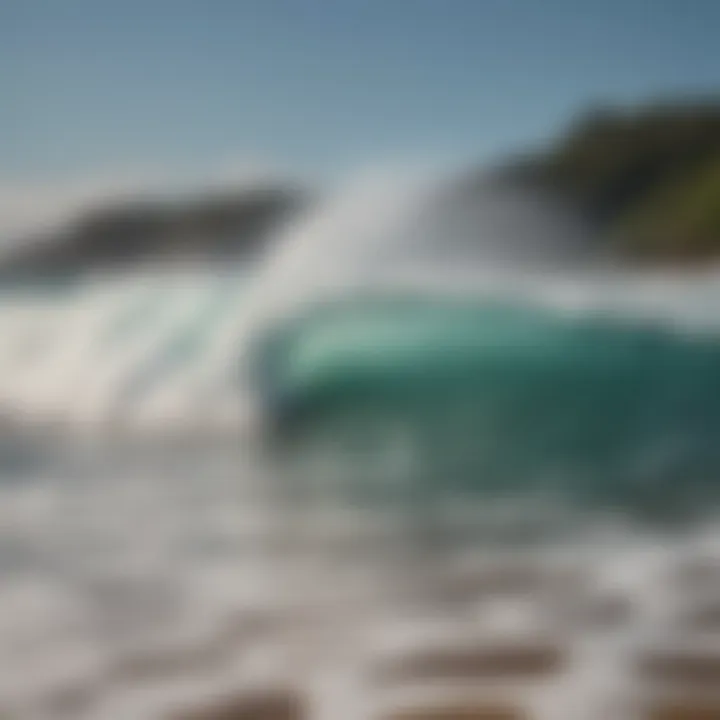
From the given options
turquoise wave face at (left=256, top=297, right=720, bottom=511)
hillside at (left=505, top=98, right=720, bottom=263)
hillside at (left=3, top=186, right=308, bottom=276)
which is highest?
hillside at (left=3, top=186, right=308, bottom=276)

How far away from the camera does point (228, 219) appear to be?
157 centimetres

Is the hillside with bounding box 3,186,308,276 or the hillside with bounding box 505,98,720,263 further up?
the hillside with bounding box 3,186,308,276

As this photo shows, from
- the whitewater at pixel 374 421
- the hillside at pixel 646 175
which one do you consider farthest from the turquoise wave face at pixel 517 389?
the hillside at pixel 646 175

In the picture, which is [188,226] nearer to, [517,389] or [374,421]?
[374,421]

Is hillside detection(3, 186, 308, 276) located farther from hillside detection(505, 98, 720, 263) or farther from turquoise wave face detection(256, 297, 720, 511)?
hillside detection(505, 98, 720, 263)

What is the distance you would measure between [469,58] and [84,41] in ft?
1.79

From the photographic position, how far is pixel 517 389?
1.63 meters

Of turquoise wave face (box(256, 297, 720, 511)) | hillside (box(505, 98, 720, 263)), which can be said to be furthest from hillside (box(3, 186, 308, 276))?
hillside (box(505, 98, 720, 263))

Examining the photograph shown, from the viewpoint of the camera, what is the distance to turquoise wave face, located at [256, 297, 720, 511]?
5.19 feet

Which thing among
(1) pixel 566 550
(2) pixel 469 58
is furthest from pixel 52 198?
(1) pixel 566 550

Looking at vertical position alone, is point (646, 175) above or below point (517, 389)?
above

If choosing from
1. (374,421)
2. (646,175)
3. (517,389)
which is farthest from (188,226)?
(646,175)

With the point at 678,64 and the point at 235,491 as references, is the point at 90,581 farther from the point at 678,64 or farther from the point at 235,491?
the point at 678,64

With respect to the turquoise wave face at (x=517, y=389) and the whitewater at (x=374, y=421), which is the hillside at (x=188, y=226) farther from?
the turquoise wave face at (x=517, y=389)
